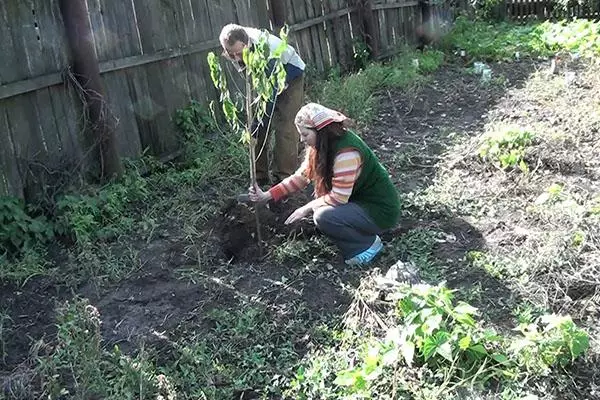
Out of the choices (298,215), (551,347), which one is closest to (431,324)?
(551,347)

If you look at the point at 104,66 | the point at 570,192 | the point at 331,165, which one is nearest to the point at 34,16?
the point at 104,66

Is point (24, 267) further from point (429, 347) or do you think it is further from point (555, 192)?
point (555, 192)

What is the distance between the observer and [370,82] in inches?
364

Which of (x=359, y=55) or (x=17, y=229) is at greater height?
(x=359, y=55)

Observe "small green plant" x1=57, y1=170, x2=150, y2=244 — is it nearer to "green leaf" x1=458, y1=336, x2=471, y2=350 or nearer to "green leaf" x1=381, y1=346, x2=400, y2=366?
"green leaf" x1=381, y1=346, x2=400, y2=366

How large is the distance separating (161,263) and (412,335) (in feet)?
6.61

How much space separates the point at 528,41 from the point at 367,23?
3.07 metres

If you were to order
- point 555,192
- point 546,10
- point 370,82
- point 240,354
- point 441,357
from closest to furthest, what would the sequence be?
1. point 441,357
2. point 240,354
3. point 555,192
4. point 370,82
5. point 546,10

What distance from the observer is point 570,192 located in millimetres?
5156

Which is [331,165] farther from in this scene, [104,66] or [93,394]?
[104,66]

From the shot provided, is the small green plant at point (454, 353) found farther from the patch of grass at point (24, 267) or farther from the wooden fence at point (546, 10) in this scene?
the wooden fence at point (546, 10)

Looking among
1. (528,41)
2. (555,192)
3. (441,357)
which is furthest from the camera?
(528,41)

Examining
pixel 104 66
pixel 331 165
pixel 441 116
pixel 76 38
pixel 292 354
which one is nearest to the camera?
pixel 292 354

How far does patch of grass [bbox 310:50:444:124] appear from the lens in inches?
309
